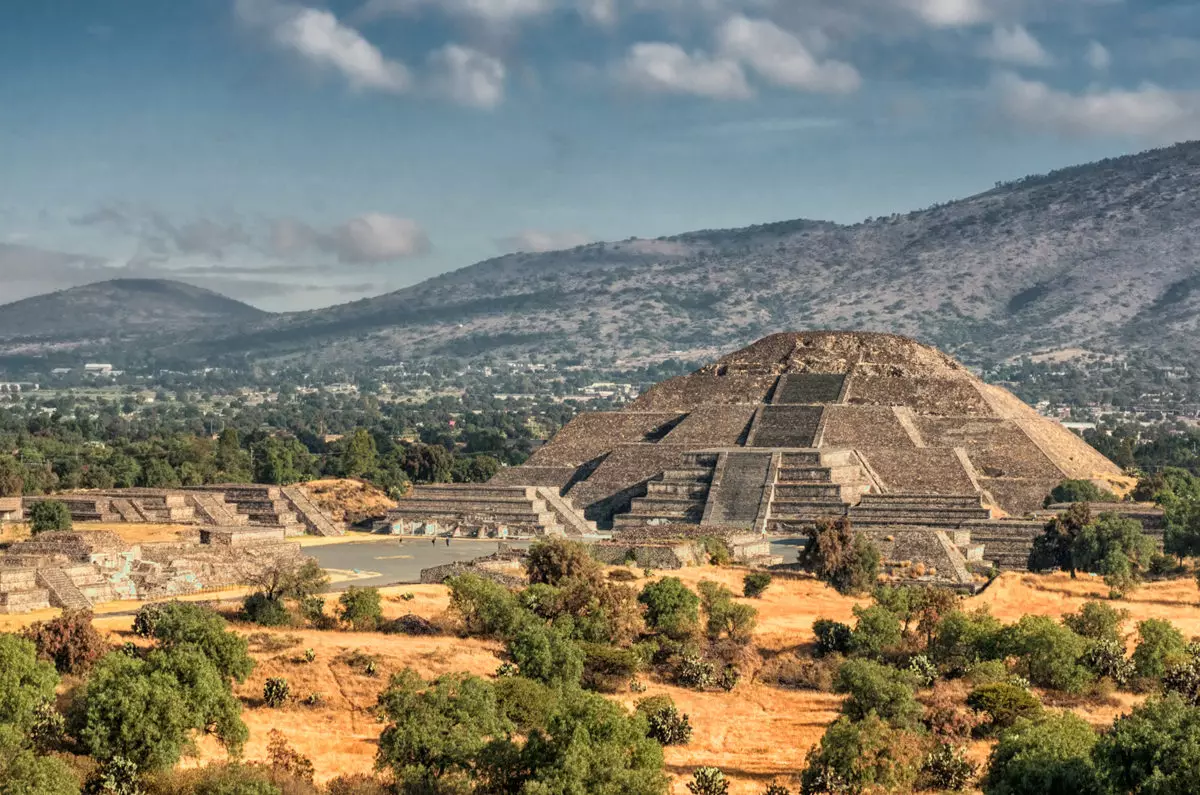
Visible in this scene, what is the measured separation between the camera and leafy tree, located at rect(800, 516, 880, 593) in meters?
54.6

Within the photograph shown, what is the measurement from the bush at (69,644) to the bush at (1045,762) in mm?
18369

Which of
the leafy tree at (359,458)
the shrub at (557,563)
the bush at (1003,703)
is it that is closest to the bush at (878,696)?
the bush at (1003,703)

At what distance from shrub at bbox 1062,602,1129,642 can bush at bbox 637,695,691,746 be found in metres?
13.5

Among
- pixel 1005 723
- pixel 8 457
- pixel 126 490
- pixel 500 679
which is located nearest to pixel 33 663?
pixel 500 679

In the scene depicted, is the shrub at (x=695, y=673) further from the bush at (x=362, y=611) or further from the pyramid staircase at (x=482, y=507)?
the pyramid staircase at (x=482, y=507)

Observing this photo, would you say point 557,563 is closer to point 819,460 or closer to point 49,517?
point 49,517

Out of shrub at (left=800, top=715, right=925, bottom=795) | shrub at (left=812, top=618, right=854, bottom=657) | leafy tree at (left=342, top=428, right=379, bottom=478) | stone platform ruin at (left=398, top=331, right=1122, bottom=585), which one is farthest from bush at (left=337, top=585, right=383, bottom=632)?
leafy tree at (left=342, top=428, right=379, bottom=478)

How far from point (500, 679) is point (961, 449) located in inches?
1931

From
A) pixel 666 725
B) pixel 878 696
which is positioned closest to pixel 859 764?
pixel 666 725

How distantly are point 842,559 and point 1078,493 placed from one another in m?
24.5

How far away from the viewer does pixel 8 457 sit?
8100 cm

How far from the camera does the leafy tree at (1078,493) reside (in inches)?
2970

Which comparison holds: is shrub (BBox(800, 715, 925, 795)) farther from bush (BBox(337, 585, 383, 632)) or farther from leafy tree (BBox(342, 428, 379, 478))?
leafy tree (BBox(342, 428, 379, 478))

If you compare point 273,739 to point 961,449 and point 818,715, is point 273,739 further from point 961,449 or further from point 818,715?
point 961,449
